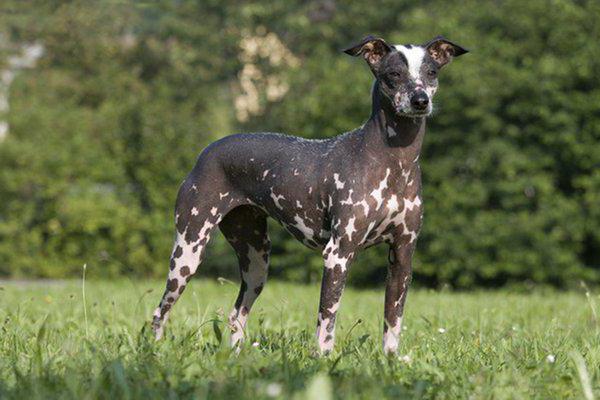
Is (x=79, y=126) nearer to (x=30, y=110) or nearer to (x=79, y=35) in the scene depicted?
(x=30, y=110)

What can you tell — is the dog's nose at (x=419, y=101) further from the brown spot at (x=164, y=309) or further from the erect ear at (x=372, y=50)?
the brown spot at (x=164, y=309)

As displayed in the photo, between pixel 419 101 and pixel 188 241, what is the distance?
1.84m

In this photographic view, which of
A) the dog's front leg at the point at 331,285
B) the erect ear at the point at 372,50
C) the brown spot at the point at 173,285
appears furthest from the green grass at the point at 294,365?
the erect ear at the point at 372,50

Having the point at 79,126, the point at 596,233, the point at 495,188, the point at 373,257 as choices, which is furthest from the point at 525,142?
the point at 79,126

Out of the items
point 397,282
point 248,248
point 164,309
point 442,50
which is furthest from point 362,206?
point 164,309

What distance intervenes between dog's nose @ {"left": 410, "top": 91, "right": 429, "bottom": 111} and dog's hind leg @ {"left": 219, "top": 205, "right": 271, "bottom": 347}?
1520mm

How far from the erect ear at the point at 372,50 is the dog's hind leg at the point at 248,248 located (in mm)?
Result: 1363

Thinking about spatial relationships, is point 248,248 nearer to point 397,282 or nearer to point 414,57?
point 397,282

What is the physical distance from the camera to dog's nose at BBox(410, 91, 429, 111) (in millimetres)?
4535

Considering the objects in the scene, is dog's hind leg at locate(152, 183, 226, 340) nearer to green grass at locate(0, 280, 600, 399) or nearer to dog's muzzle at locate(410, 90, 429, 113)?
green grass at locate(0, 280, 600, 399)

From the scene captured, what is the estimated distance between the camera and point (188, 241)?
5.44 metres

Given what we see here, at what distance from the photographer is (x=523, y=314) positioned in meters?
7.96

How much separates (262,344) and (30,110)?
507 inches

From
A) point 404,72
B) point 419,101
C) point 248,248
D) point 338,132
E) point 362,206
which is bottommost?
point 338,132
